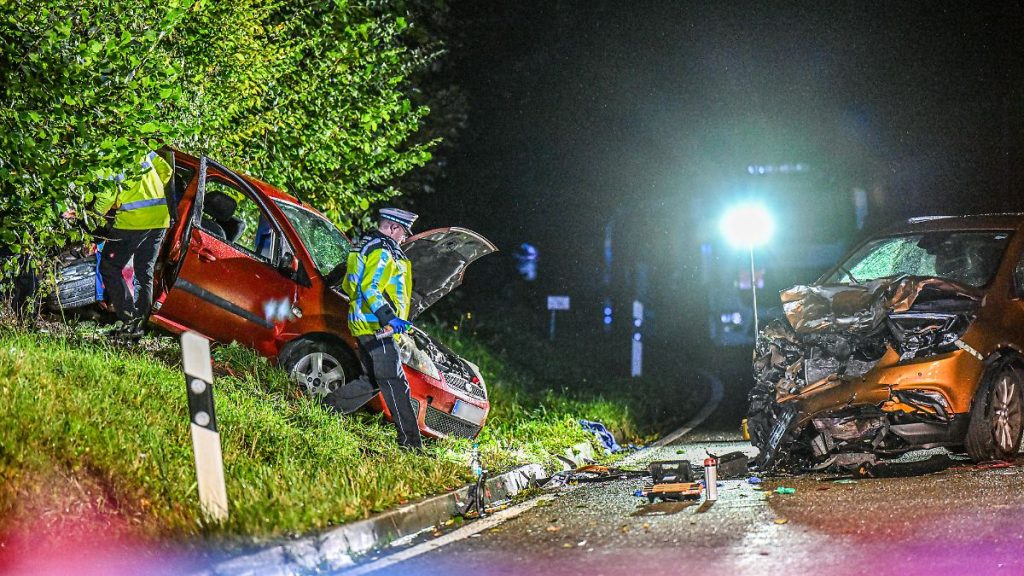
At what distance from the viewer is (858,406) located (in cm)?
816

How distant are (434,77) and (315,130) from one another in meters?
7.83

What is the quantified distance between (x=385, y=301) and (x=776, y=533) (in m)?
3.28

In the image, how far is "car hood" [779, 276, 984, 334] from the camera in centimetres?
828

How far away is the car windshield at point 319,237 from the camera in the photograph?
29.4 ft

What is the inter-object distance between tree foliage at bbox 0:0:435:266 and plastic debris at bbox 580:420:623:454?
Result: 3.70 metres

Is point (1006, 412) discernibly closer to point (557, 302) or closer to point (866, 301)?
point (866, 301)

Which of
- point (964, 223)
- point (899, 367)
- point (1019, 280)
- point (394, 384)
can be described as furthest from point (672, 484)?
point (964, 223)

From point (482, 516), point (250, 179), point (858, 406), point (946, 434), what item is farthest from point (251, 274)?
point (946, 434)

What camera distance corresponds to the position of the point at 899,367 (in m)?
8.09

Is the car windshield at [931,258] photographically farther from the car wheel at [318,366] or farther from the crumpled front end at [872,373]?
the car wheel at [318,366]

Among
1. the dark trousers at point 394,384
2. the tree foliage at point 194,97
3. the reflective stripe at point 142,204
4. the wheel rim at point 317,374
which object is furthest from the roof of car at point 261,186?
the dark trousers at point 394,384

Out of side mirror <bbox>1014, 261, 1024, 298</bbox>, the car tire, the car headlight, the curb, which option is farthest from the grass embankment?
side mirror <bbox>1014, 261, 1024, 298</bbox>

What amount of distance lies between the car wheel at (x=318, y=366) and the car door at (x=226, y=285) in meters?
0.24

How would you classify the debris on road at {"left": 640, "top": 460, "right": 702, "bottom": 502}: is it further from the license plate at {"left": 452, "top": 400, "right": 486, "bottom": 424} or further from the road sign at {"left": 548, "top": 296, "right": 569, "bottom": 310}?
the road sign at {"left": 548, "top": 296, "right": 569, "bottom": 310}
